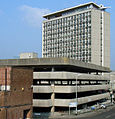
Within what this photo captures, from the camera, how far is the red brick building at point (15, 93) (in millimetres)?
38562

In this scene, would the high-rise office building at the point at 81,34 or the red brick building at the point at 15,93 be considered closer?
the red brick building at the point at 15,93

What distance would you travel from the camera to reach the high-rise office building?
138 metres

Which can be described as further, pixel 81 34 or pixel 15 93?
pixel 81 34

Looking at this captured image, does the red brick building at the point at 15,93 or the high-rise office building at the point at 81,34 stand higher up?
the high-rise office building at the point at 81,34

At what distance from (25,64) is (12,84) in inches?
863

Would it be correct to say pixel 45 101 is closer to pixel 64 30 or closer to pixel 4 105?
pixel 4 105

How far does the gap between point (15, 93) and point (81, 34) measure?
344 ft

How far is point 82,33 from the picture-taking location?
140625 mm

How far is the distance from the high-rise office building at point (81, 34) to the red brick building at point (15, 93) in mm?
95874

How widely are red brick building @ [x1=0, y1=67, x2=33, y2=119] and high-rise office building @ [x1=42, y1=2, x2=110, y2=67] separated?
95874 mm

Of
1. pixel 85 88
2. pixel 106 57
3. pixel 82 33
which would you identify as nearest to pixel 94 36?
pixel 82 33

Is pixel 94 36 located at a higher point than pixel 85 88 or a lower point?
higher

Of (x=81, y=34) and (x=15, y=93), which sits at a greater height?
(x=81, y=34)

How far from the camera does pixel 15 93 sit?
40781 mm
